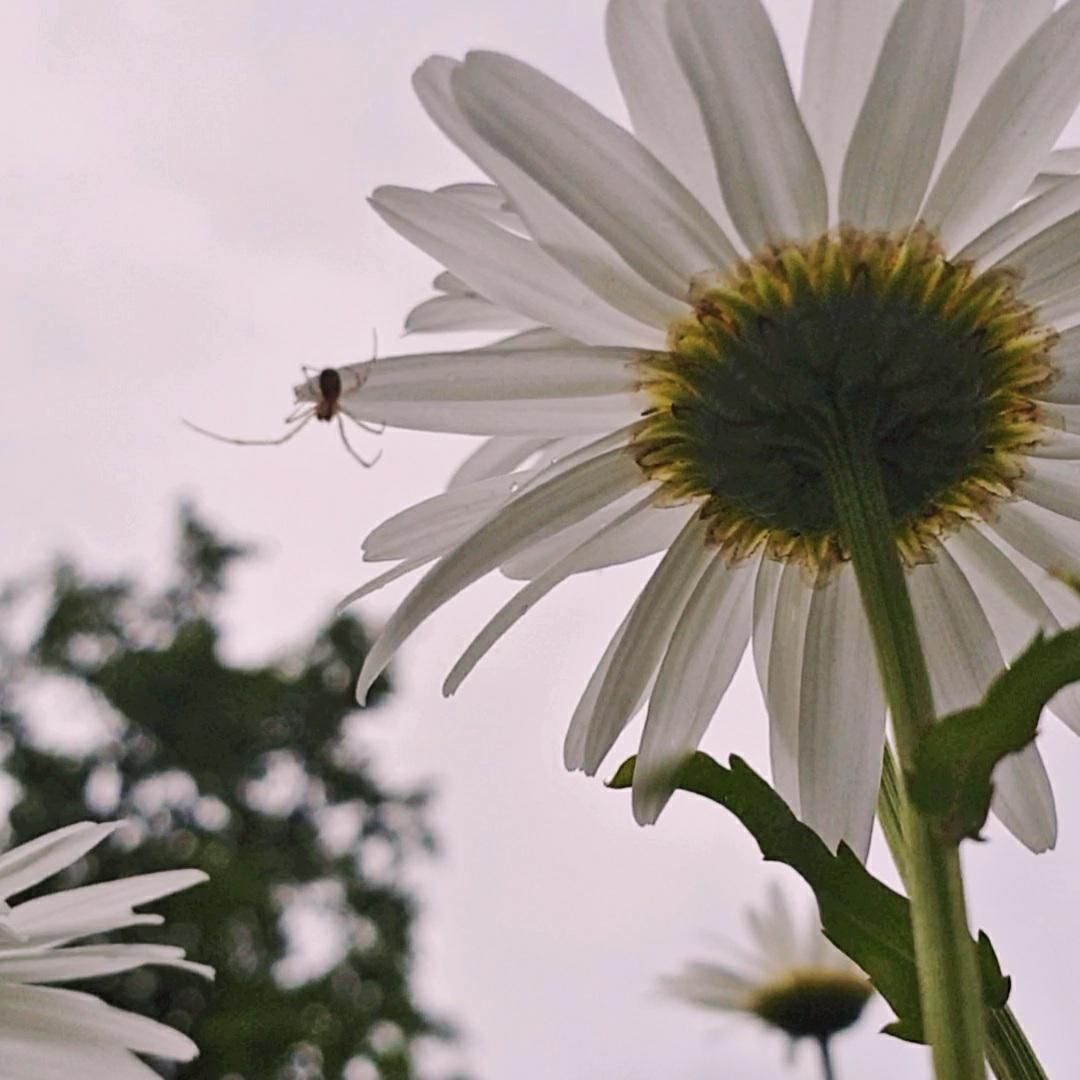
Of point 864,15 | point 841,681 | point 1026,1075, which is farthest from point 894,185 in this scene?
point 1026,1075

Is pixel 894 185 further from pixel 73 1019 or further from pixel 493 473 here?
pixel 73 1019

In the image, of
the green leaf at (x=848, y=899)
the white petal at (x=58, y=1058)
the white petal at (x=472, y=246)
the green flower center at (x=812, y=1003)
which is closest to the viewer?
the green leaf at (x=848, y=899)

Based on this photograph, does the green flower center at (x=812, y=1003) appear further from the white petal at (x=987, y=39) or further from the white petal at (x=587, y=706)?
the white petal at (x=987, y=39)

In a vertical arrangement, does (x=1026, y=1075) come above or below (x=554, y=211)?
below

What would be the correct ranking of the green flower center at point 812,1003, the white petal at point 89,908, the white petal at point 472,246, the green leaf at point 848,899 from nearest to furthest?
the green leaf at point 848,899 < the white petal at point 472,246 < the white petal at point 89,908 < the green flower center at point 812,1003

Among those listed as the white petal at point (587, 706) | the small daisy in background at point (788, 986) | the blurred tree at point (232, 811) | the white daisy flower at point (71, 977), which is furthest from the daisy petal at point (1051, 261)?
the blurred tree at point (232, 811)

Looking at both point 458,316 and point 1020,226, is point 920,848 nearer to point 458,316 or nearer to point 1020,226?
point 1020,226

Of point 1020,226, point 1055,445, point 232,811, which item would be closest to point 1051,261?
point 1020,226

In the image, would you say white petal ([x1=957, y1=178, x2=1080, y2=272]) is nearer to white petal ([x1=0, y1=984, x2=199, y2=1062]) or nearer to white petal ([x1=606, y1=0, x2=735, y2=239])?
white petal ([x1=606, y1=0, x2=735, y2=239])
